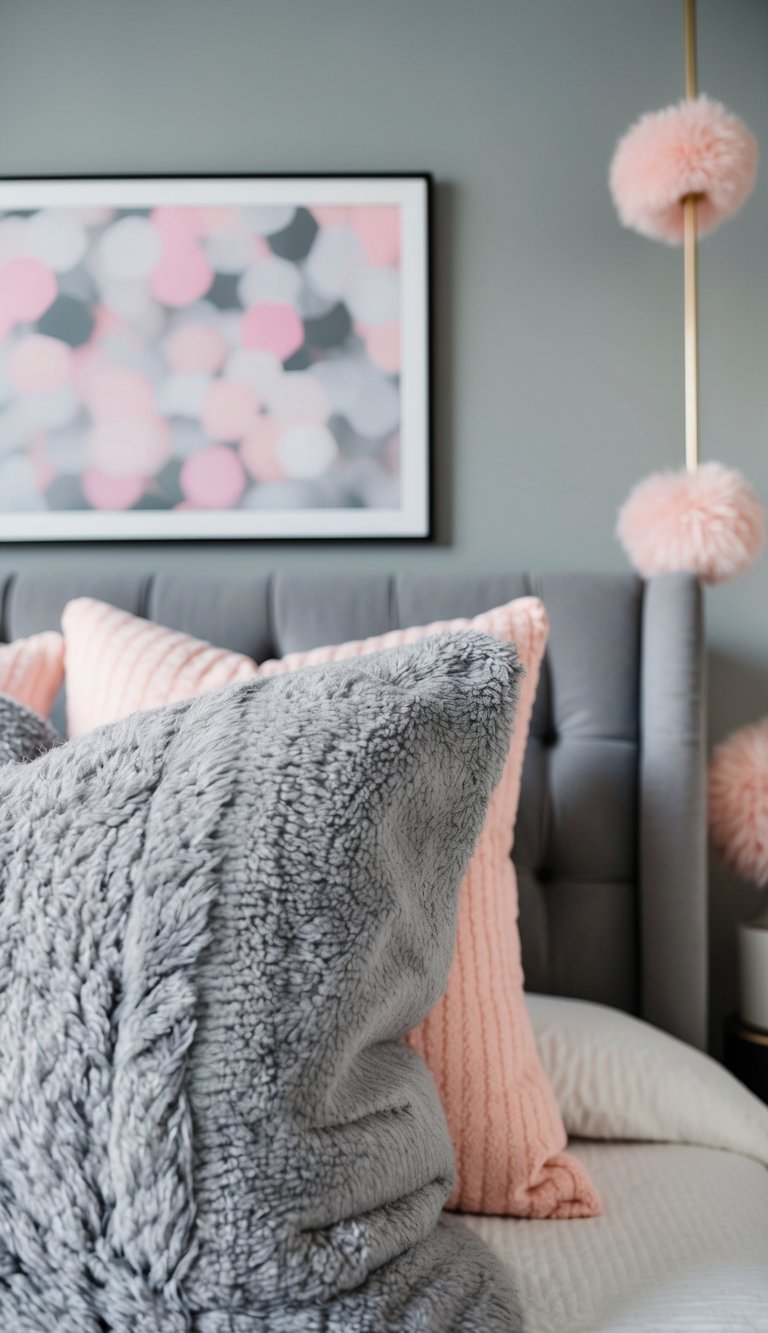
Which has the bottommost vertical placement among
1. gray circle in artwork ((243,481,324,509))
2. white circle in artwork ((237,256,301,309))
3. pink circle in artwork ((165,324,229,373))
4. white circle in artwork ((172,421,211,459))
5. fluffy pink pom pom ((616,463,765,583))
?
fluffy pink pom pom ((616,463,765,583))

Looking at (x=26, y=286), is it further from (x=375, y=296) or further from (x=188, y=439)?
(x=375, y=296)

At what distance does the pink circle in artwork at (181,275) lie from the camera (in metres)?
1.59

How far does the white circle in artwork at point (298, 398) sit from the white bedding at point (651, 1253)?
110 centimetres

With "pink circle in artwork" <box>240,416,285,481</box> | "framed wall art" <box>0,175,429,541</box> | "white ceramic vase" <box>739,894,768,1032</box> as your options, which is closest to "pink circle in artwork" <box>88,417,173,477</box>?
"framed wall art" <box>0,175,429,541</box>

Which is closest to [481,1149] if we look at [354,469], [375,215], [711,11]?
[354,469]

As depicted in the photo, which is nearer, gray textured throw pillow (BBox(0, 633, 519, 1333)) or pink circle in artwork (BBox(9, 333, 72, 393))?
gray textured throw pillow (BBox(0, 633, 519, 1333))

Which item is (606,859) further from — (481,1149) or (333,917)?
(333,917)

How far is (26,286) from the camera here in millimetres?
1591

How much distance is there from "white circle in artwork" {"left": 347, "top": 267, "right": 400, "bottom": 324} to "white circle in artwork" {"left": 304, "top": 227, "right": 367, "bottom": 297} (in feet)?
0.04

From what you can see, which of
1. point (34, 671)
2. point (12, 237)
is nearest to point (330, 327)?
point (12, 237)

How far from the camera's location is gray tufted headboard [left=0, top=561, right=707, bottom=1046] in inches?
50.1

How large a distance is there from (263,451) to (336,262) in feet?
1.02

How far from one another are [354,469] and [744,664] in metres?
0.68

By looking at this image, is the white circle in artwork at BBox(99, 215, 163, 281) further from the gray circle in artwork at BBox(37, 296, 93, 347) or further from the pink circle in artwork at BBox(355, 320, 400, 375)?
the pink circle in artwork at BBox(355, 320, 400, 375)
